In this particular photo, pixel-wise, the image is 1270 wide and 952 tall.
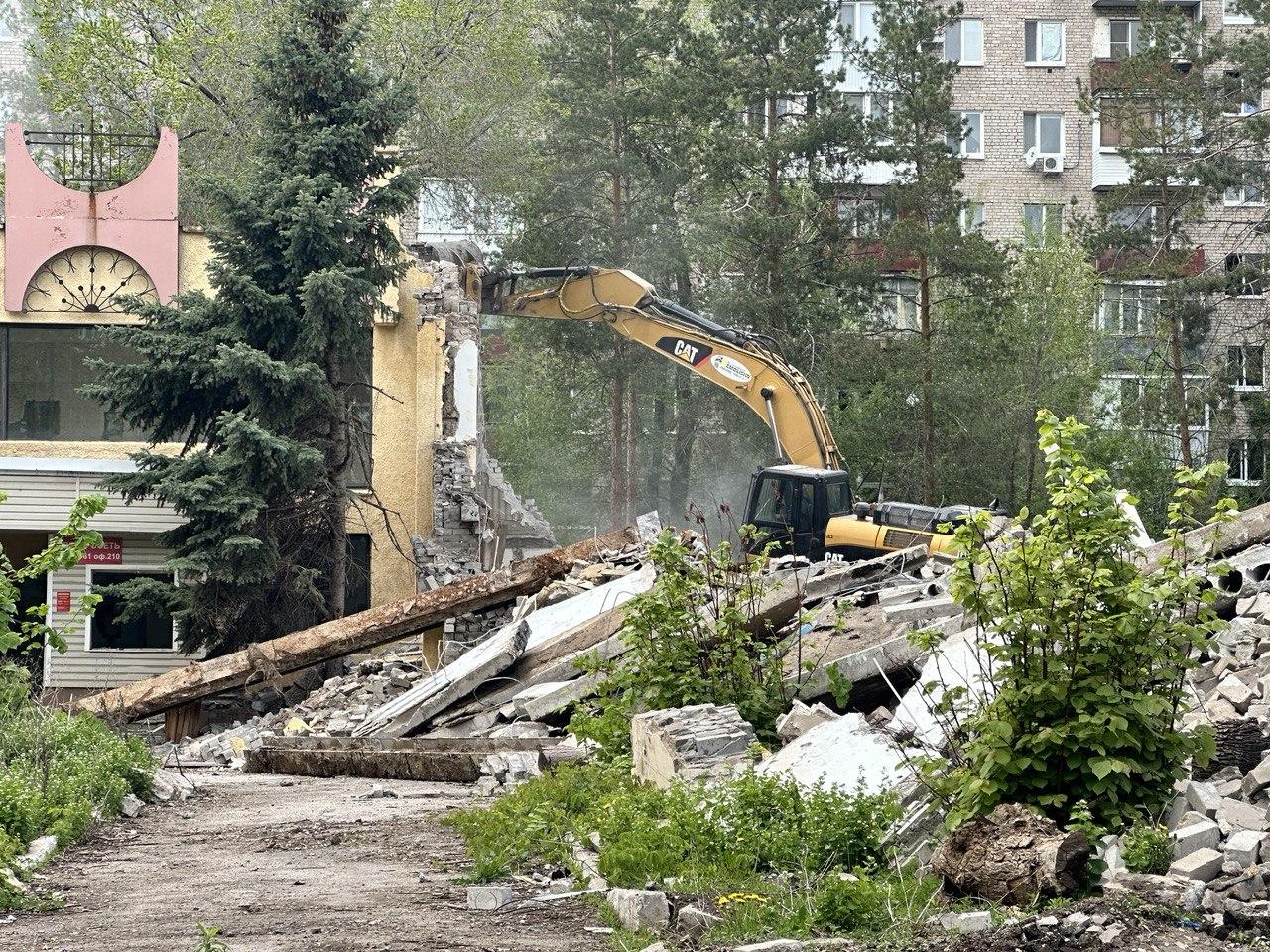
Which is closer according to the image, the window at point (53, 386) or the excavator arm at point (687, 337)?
the window at point (53, 386)

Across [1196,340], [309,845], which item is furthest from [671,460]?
[309,845]

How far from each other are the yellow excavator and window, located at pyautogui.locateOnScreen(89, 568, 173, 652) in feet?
21.4

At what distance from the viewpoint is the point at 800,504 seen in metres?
22.5

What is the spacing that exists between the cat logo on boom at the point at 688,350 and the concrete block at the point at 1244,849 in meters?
19.4

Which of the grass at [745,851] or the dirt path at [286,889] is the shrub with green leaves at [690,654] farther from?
the grass at [745,851]

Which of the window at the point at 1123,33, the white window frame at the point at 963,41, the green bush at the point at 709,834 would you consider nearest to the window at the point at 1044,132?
the white window frame at the point at 963,41

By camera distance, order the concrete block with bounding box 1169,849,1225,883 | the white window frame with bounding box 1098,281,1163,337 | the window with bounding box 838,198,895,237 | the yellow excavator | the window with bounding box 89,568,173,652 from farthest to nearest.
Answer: the white window frame with bounding box 1098,281,1163,337, the window with bounding box 838,198,895,237, the window with bounding box 89,568,173,652, the yellow excavator, the concrete block with bounding box 1169,849,1225,883

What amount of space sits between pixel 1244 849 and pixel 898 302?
137 ft

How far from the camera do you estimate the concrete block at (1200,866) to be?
6578 millimetres

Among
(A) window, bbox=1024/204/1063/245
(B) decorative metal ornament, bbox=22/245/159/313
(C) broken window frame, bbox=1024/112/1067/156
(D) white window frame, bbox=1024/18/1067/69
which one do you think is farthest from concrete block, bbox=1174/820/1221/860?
(D) white window frame, bbox=1024/18/1067/69

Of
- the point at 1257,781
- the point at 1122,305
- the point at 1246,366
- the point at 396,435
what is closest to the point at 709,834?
the point at 1257,781

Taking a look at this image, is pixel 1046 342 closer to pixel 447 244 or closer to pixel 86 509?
pixel 447 244

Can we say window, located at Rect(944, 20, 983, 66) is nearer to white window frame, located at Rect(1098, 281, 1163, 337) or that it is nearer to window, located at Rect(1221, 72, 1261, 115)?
white window frame, located at Rect(1098, 281, 1163, 337)

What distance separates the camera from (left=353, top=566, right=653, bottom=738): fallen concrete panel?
51.8 ft
